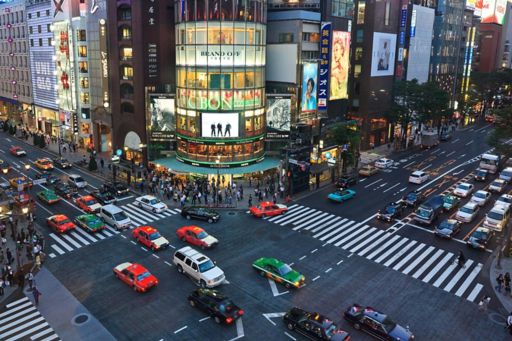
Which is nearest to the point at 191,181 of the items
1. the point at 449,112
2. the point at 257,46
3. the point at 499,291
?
the point at 257,46

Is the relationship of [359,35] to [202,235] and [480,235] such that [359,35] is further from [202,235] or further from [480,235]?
[202,235]

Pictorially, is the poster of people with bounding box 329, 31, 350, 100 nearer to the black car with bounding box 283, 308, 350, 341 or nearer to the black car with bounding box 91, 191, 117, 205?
the black car with bounding box 91, 191, 117, 205

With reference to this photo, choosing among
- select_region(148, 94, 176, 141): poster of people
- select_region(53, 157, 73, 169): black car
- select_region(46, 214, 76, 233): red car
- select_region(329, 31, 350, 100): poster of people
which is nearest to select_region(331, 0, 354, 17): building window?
select_region(329, 31, 350, 100): poster of people

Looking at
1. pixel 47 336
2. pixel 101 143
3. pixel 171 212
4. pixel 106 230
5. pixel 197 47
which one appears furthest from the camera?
pixel 101 143

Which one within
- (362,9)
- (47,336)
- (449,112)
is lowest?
(47,336)

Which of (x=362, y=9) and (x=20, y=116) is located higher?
(x=362, y=9)

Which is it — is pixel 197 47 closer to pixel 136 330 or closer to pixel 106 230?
pixel 106 230
